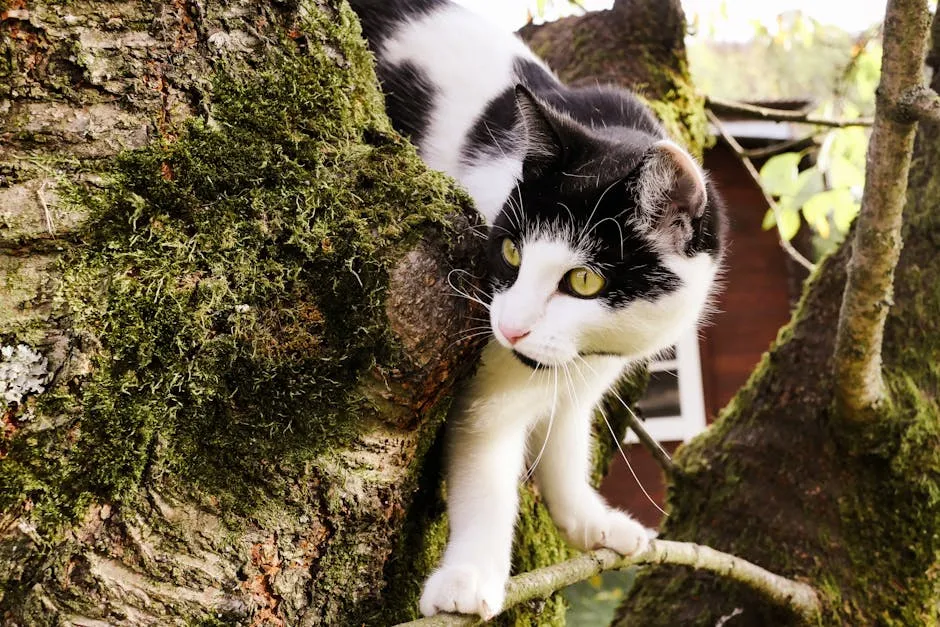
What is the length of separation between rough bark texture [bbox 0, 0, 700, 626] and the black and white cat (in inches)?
7.1

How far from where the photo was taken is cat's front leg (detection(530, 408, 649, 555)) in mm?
1638

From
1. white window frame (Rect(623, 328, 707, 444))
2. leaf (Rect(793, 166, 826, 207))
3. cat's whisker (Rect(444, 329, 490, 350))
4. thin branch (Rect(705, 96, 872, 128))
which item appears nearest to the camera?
cat's whisker (Rect(444, 329, 490, 350))

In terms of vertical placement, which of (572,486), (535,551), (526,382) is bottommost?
(535,551)

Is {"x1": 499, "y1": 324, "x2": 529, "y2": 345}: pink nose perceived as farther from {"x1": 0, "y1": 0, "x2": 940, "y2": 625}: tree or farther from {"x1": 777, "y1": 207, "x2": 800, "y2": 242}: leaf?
{"x1": 777, "y1": 207, "x2": 800, "y2": 242}: leaf

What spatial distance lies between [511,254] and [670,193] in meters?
0.28

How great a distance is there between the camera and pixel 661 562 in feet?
4.84

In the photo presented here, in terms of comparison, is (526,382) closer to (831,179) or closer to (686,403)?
(831,179)

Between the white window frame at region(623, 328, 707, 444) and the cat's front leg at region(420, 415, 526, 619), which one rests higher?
the cat's front leg at region(420, 415, 526, 619)

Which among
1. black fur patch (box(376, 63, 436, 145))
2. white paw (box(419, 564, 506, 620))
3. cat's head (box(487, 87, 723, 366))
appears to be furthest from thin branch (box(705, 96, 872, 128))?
white paw (box(419, 564, 506, 620))

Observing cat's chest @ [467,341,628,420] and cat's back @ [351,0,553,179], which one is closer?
cat's chest @ [467,341,628,420]

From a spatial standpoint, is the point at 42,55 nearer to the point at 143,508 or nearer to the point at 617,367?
the point at 143,508

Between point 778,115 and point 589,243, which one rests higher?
point 589,243

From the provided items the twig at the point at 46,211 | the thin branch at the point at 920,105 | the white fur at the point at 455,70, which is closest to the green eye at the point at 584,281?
the white fur at the point at 455,70

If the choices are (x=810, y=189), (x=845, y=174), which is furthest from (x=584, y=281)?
(x=810, y=189)
